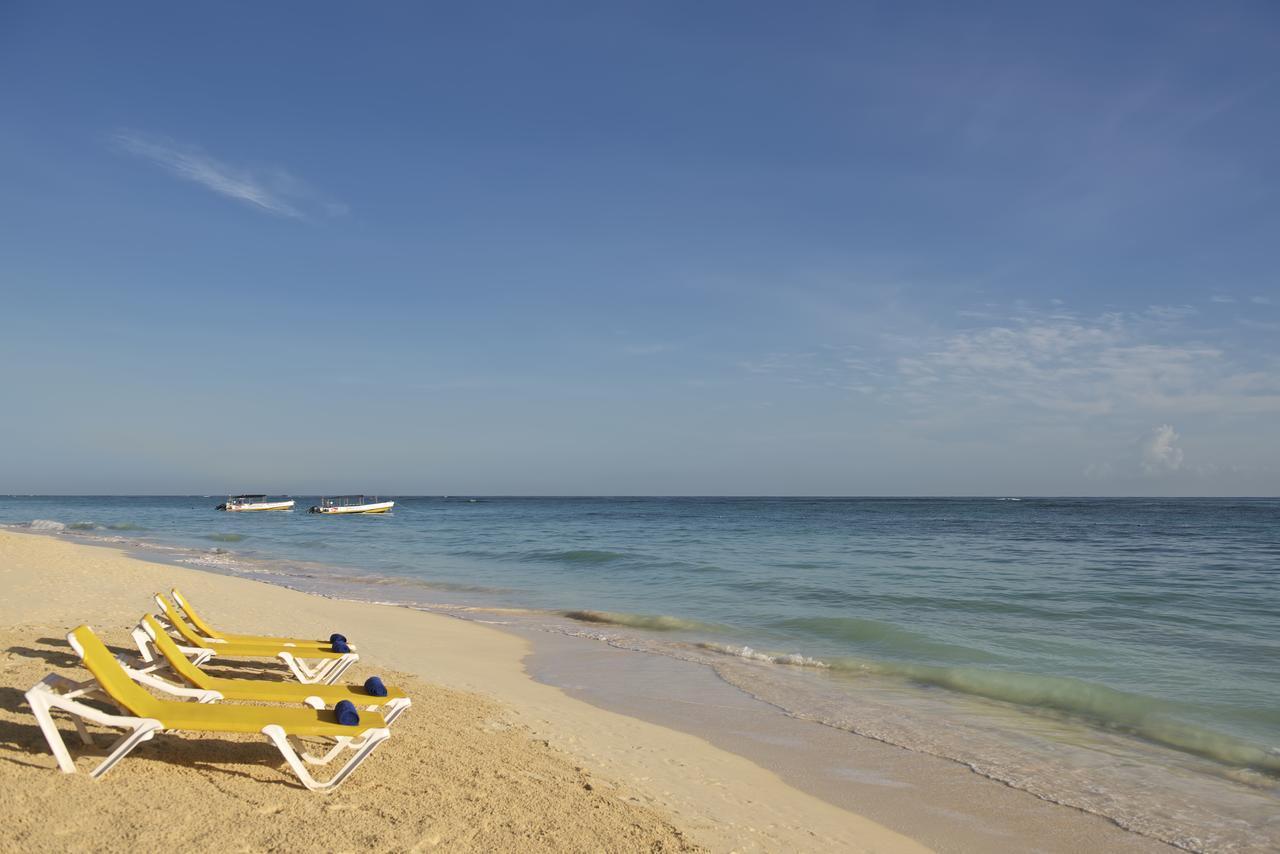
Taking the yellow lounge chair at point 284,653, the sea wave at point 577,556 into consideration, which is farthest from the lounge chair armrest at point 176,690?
the sea wave at point 577,556

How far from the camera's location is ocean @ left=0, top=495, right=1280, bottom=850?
7.06 metres

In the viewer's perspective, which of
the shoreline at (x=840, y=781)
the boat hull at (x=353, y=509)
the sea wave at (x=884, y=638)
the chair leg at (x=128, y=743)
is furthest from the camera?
the boat hull at (x=353, y=509)

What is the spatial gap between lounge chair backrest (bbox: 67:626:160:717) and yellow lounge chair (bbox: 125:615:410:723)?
1.71ft

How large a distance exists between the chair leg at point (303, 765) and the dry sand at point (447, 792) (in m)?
0.09

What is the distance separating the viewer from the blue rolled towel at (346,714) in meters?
5.16

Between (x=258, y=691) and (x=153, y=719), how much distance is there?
1.05m

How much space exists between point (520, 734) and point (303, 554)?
84.8ft

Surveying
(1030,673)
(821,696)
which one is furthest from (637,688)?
(1030,673)

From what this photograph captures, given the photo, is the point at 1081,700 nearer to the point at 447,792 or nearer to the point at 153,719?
the point at 447,792

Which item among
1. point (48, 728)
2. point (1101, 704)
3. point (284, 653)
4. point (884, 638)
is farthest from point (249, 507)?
point (1101, 704)

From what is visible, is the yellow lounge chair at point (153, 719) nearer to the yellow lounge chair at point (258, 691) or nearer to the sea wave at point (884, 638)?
the yellow lounge chair at point (258, 691)

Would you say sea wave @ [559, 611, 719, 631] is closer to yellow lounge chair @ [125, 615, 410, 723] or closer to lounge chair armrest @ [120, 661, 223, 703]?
yellow lounge chair @ [125, 615, 410, 723]

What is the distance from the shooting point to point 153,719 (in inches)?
192

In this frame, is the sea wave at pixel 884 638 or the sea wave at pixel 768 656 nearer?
the sea wave at pixel 768 656
